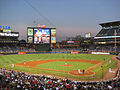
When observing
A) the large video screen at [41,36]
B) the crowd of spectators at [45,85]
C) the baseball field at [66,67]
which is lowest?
the baseball field at [66,67]

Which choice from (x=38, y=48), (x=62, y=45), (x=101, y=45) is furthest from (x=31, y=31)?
(x=101, y=45)

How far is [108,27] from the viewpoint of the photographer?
8562 centimetres

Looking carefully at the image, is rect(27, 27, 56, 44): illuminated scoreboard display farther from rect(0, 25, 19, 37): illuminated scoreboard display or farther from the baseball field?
the baseball field

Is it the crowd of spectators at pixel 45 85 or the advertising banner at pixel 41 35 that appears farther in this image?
the advertising banner at pixel 41 35

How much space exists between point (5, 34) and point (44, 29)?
936 inches

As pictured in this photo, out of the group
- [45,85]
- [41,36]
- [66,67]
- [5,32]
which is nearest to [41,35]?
[41,36]

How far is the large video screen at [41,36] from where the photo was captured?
6419 centimetres

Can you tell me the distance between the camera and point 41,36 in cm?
6525

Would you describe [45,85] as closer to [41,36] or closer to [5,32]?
[41,36]

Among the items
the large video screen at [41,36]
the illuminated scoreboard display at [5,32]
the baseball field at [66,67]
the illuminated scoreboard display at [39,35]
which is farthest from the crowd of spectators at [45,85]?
the illuminated scoreboard display at [5,32]

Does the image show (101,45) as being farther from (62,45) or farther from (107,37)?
(62,45)

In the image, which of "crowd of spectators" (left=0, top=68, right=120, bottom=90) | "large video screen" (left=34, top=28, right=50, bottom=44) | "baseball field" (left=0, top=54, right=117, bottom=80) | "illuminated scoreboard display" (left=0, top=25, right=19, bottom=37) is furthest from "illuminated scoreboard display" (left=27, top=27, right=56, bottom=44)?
"crowd of spectators" (left=0, top=68, right=120, bottom=90)

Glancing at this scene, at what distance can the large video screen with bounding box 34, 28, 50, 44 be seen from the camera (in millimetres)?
64188

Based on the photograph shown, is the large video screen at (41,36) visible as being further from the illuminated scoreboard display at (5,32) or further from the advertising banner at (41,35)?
the illuminated scoreboard display at (5,32)
